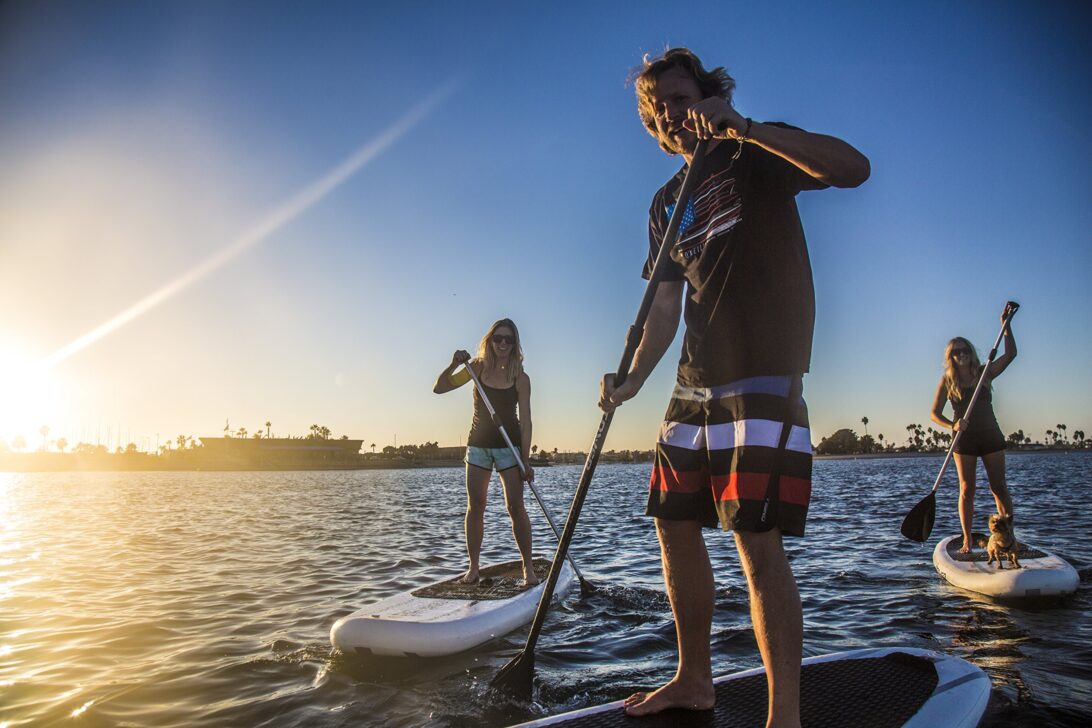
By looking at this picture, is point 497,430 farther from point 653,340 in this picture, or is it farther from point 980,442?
point 980,442

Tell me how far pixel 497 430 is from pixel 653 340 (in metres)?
3.62

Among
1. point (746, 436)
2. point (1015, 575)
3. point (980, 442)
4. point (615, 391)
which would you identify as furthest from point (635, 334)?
point (980, 442)

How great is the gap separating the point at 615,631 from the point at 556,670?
117 cm

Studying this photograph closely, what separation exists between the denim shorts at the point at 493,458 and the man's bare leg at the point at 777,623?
4261 millimetres

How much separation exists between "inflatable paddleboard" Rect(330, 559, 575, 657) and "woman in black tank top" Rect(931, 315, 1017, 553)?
505 centimetres

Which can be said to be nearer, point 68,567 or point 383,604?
point 383,604

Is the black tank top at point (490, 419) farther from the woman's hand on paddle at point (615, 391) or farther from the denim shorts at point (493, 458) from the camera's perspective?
the woman's hand on paddle at point (615, 391)

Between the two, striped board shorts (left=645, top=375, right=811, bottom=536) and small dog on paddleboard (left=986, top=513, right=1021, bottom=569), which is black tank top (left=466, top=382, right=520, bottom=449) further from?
small dog on paddleboard (left=986, top=513, right=1021, bottom=569)

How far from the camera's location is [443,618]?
15.7ft

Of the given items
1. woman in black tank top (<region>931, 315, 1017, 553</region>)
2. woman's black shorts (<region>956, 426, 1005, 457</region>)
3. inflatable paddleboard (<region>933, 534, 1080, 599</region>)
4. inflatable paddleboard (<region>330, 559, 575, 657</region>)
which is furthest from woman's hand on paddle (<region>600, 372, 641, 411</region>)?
woman's black shorts (<region>956, 426, 1005, 457</region>)

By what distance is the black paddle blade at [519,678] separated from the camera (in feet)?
11.9

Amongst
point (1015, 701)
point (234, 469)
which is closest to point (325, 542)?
point (1015, 701)

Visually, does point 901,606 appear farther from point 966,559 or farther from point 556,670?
point 556,670

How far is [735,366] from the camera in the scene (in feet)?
8.16
